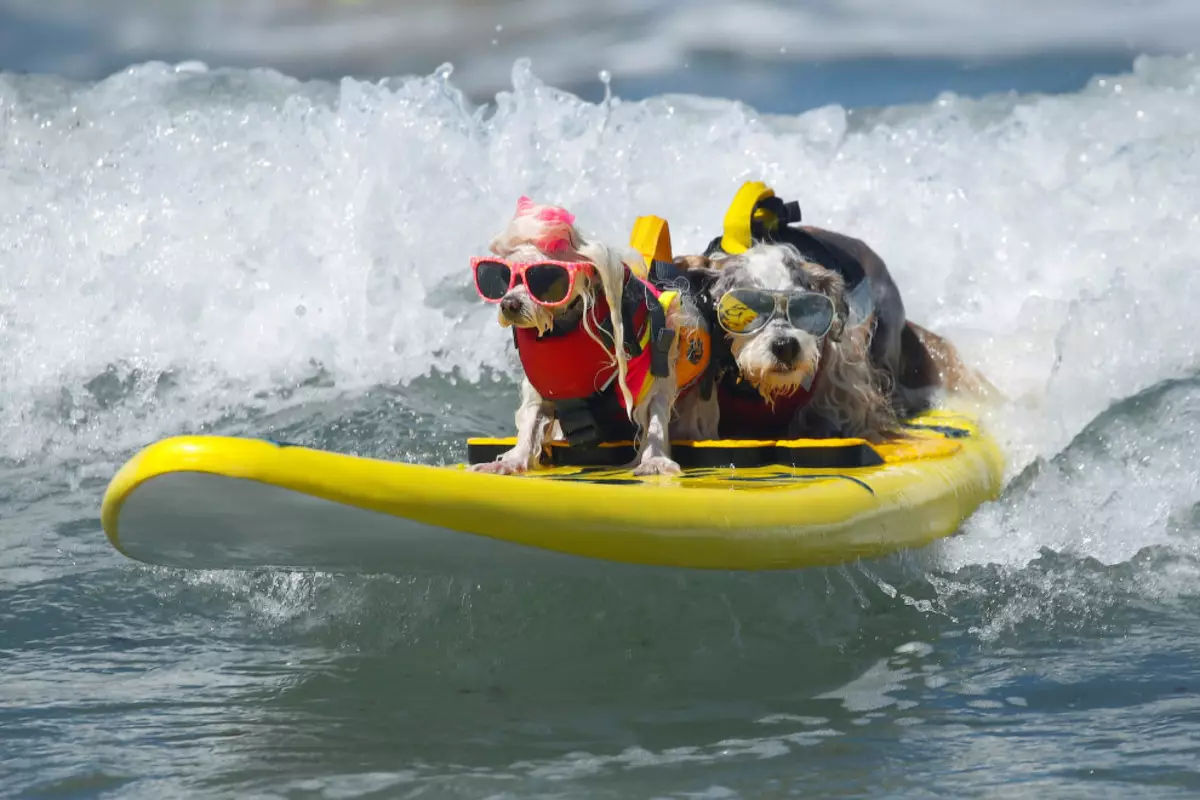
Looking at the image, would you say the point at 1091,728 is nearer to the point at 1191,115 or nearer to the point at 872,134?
the point at 872,134

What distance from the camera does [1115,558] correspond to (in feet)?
16.4

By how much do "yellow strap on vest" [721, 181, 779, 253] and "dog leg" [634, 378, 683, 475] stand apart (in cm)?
80

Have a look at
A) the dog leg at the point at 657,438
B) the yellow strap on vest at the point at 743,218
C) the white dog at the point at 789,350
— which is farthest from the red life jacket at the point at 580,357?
the yellow strap on vest at the point at 743,218

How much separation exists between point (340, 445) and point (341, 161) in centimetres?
378

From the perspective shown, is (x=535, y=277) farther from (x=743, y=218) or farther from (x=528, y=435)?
(x=743, y=218)

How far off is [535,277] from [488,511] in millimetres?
932

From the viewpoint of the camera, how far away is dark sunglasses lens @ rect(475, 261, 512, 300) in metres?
4.37

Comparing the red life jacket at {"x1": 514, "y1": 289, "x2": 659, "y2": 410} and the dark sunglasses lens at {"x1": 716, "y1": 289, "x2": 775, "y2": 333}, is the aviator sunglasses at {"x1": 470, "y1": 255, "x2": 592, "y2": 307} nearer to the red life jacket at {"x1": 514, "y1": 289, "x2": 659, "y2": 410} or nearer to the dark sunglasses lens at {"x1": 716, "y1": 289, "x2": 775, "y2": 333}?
the red life jacket at {"x1": 514, "y1": 289, "x2": 659, "y2": 410}

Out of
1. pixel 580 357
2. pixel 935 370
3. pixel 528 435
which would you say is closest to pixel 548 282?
pixel 580 357

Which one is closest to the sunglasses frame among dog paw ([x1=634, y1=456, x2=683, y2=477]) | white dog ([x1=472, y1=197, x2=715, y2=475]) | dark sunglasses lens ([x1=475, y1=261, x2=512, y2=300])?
white dog ([x1=472, y1=197, x2=715, y2=475])

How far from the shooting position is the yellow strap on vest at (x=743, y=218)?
5301mm

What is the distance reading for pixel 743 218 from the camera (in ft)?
17.5

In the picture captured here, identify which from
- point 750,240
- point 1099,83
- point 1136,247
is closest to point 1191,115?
point 1099,83

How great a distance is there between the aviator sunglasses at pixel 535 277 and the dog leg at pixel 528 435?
0.52 meters
